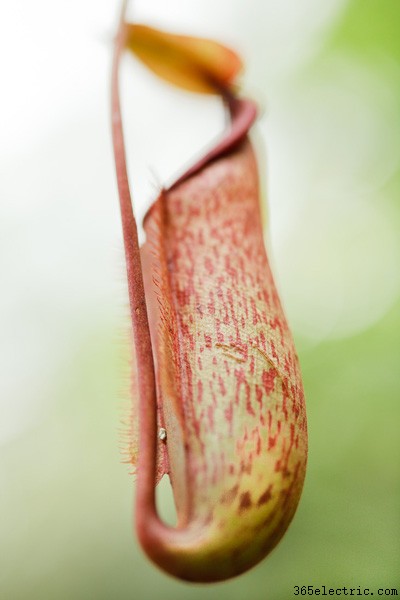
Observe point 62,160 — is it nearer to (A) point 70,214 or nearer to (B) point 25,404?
(A) point 70,214

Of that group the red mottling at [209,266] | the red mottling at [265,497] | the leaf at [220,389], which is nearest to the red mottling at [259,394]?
the leaf at [220,389]

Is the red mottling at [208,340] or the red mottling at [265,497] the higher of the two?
the red mottling at [208,340]

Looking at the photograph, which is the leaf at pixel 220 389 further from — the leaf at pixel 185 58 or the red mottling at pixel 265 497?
the leaf at pixel 185 58

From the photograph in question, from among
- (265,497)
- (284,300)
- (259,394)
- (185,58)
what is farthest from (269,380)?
(284,300)

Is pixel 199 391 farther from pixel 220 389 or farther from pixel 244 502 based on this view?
pixel 244 502

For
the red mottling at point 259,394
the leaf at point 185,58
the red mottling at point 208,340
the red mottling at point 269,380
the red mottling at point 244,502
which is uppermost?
the leaf at point 185,58

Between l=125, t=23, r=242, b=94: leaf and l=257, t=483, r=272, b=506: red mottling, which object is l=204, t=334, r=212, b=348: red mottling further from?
l=125, t=23, r=242, b=94: leaf

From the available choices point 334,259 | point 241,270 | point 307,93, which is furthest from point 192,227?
point 307,93

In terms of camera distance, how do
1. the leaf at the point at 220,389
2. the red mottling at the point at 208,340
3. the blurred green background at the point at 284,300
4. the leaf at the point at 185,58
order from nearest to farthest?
1. the leaf at the point at 220,389
2. the red mottling at the point at 208,340
3. the leaf at the point at 185,58
4. the blurred green background at the point at 284,300
